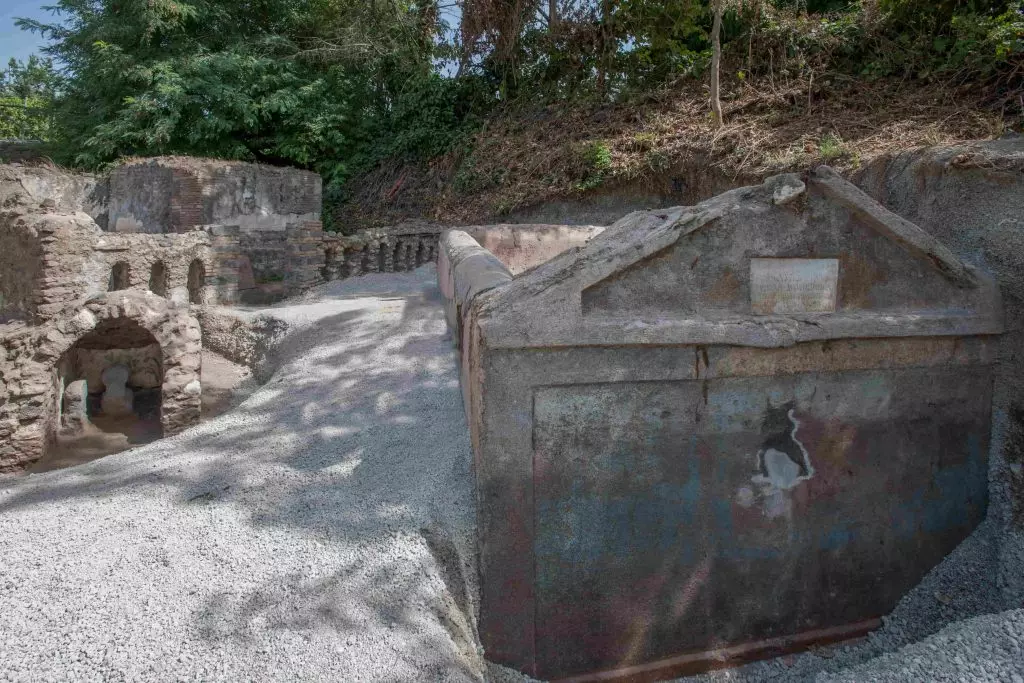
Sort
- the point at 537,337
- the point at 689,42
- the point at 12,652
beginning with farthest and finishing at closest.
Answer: the point at 689,42 → the point at 537,337 → the point at 12,652

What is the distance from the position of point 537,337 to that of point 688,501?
1.27m

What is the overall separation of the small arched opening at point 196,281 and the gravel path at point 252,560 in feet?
24.0

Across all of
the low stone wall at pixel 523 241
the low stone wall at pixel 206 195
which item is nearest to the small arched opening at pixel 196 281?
the low stone wall at pixel 206 195

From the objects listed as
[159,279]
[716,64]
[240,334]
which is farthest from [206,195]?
[716,64]

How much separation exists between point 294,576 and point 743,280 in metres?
2.68

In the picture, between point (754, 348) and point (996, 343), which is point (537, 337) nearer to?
point (754, 348)

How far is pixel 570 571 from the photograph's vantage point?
3.33m

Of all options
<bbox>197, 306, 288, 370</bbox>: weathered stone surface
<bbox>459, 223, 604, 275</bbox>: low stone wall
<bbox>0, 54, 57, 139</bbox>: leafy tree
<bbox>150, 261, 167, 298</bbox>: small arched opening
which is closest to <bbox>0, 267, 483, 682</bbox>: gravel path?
<bbox>459, 223, 604, 275</bbox>: low stone wall

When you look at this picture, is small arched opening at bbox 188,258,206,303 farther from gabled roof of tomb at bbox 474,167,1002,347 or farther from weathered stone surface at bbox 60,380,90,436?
gabled roof of tomb at bbox 474,167,1002,347

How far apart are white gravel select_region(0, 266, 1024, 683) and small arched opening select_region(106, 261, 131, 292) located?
667 centimetres

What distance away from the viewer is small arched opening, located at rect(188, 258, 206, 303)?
11.4 m

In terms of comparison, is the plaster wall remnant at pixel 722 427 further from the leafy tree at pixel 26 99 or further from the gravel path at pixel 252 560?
the leafy tree at pixel 26 99

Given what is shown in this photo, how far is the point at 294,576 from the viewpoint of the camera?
114 inches

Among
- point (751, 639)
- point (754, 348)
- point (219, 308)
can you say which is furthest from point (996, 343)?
point (219, 308)
